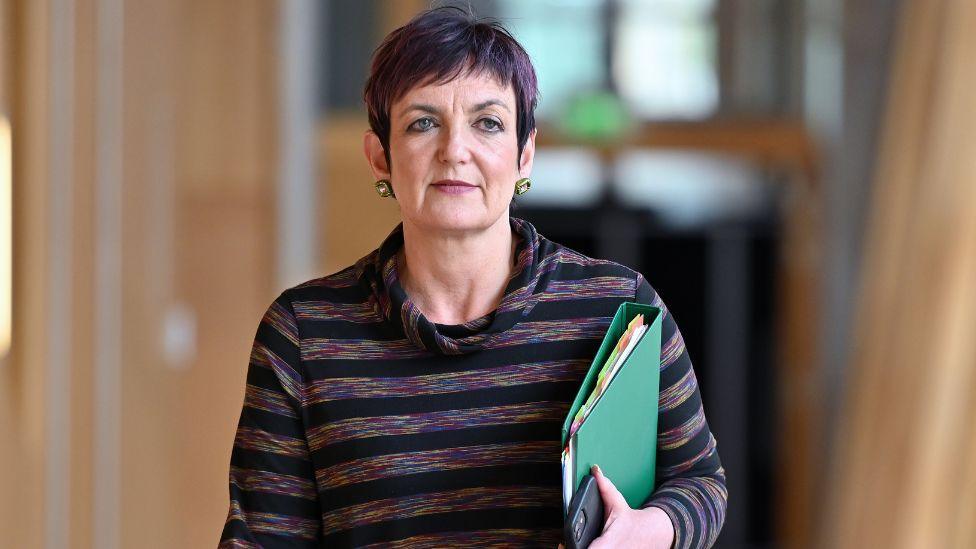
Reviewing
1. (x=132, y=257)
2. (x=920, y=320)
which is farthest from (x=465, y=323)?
(x=920, y=320)

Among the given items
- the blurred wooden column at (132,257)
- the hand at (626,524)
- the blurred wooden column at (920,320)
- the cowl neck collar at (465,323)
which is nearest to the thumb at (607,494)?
the hand at (626,524)

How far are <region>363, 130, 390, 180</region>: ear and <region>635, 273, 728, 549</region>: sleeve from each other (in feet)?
0.68

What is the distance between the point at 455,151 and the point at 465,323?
0.13 metres

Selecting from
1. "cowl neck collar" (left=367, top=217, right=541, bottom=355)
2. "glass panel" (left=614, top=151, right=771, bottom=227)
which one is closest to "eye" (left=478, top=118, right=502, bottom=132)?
"cowl neck collar" (left=367, top=217, right=541, bottom=355)

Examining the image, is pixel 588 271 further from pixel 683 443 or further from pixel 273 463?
pixel 273 463

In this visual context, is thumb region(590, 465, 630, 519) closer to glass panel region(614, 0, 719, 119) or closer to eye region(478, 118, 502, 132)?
eye region(478, 118, 502, 132)

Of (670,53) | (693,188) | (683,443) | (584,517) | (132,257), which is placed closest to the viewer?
(584,517)

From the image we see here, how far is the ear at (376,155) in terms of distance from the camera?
38.9 inches

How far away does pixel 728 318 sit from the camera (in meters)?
5.75

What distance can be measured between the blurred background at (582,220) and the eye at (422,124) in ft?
0.34

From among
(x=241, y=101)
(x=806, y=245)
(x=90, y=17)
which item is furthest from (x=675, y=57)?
(x=90, y=17)

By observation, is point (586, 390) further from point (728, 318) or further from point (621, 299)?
point (728, 318)

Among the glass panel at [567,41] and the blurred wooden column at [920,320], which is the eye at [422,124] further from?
the glass panel at [567,41]

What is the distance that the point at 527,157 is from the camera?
3.25ft
